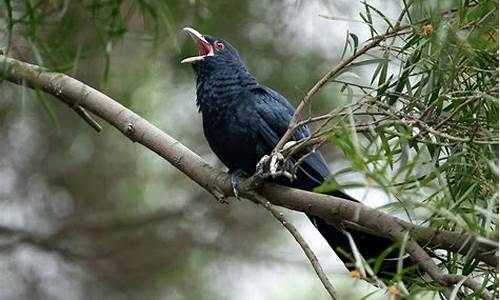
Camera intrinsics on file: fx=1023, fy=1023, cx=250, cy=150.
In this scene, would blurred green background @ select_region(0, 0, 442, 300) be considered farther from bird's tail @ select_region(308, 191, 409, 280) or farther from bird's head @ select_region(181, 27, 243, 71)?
bird's tail @ select_region(308, 191, 409, 280)

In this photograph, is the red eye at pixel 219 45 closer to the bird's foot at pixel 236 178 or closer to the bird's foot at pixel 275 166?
the bird's foot at pixel 236 178

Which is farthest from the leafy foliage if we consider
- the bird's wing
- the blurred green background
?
the blurred green background

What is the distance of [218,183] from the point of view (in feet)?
6.29

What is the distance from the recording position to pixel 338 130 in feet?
4.47

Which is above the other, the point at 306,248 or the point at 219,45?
the point at 219,45

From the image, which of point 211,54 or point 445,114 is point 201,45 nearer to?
point 211,54

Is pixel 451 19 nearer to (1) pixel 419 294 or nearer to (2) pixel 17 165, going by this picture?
(1) pixel 419 294

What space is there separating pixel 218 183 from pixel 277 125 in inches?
16.4

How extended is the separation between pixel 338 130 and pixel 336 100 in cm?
191

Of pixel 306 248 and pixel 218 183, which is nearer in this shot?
pixel 306 248

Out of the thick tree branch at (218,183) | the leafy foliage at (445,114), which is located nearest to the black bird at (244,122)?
the thick tree branch at (218,183)

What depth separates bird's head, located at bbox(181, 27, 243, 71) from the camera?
249 centimetres

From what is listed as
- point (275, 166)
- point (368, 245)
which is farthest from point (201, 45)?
point (275, 166)

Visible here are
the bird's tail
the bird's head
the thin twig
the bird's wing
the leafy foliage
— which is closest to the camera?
the leafy foliage
